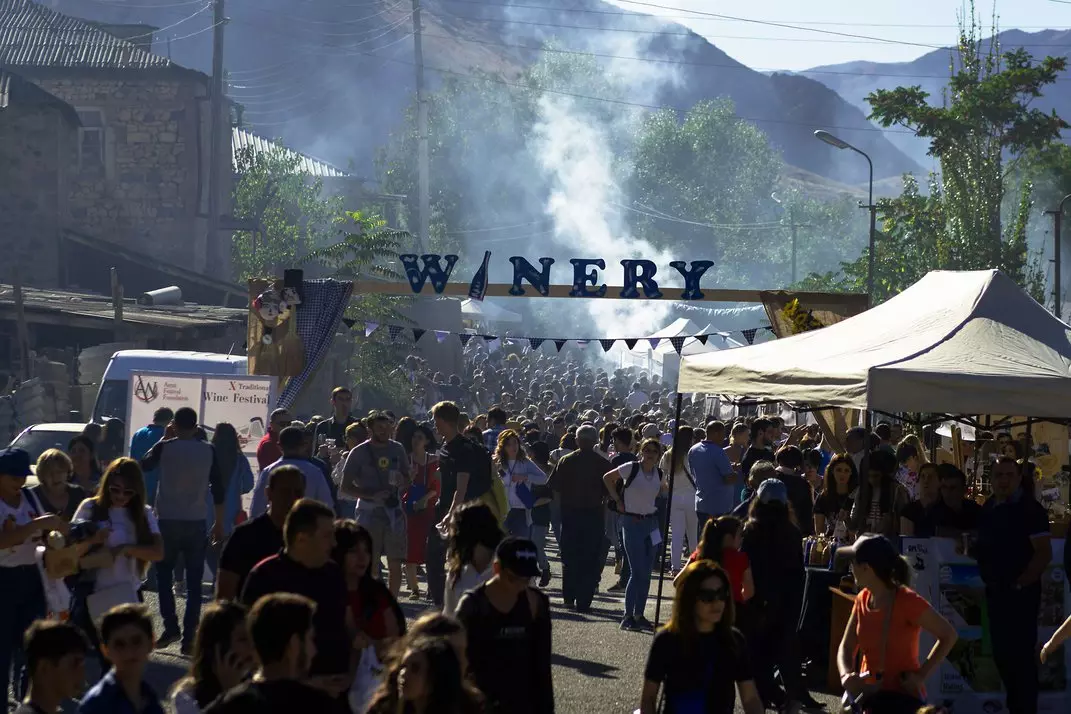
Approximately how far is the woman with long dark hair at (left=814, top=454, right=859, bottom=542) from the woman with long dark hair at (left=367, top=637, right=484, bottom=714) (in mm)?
7086

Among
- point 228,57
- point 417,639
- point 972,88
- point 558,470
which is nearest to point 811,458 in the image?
point 558,470

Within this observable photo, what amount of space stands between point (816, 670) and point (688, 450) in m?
4.76

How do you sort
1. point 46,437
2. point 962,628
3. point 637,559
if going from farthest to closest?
point 46,437 → point 637,559 → point 962,628

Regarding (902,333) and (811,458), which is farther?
(811,458)

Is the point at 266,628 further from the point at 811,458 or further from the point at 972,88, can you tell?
the point at 972,88

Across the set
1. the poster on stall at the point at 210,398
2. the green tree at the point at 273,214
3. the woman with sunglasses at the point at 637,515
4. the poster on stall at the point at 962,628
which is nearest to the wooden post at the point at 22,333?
the poster on stall at the point at 210,398

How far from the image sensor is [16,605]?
27.2 ft

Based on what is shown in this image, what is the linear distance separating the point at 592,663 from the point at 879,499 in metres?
2.42

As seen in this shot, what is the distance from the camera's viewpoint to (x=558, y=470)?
47.4ft

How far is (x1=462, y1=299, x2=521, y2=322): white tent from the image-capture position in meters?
54.6

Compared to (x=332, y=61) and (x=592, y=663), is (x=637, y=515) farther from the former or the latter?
(x=332, y=61)

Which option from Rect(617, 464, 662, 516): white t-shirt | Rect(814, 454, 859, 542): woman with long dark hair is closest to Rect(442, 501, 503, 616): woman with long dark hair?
Rect(814, 454, 859, 542): woman with long dark hair

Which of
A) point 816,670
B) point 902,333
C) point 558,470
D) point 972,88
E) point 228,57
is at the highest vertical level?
point 228,57

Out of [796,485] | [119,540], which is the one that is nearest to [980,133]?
[796,485]
